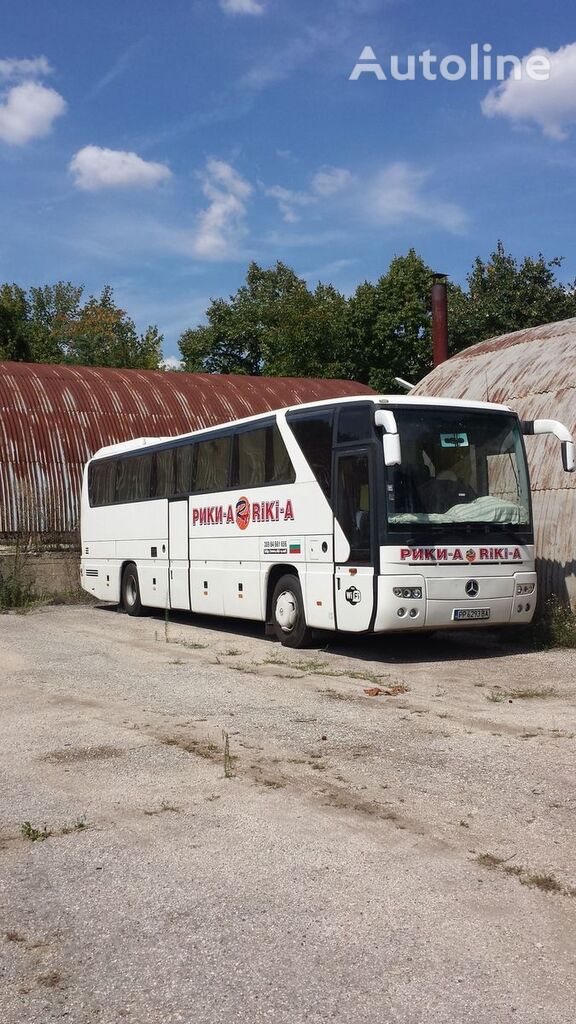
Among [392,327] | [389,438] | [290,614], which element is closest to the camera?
[389,438]

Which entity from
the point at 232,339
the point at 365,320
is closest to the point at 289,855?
the point at 365,320

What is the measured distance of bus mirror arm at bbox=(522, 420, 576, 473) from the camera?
1303 cm

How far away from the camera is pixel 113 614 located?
20.6 meters

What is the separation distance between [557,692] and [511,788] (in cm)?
386

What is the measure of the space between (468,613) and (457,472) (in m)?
1.69

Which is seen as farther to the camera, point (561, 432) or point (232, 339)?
point (232, 339)

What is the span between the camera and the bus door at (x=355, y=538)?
12.1 m

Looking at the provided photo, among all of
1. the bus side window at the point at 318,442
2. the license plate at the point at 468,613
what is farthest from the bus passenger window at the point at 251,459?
the license plate at the point at 468,613

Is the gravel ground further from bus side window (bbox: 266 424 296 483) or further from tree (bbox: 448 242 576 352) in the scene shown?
tree (bbox: 448 242 576 352)

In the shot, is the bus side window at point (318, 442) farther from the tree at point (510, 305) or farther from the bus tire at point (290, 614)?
the tree at point (510, 305)

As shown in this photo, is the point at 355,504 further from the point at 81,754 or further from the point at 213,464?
the point at 81,754

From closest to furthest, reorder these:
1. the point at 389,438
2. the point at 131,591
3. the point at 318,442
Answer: the point at 389,438 → the point at 318,442 → the point at 131,591

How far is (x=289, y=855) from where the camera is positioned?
5.28 metres

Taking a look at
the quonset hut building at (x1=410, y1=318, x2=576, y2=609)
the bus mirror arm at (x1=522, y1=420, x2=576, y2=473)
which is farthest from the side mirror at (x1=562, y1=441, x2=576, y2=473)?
the quonset hut building at (x1=410, y1=318, x2=576, y2=609)
